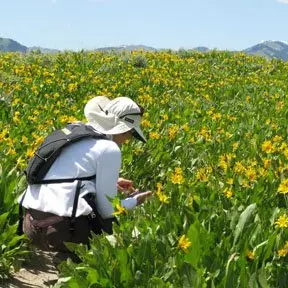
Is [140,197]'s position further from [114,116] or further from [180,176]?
[114,116]

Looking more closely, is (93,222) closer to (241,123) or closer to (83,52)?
(241,123)

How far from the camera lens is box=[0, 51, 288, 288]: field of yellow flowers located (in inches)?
128

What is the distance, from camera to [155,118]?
26.6ft

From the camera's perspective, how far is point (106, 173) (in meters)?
4.07

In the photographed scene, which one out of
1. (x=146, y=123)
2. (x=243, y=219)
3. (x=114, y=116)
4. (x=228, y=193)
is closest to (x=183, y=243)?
(x=243, y=219)

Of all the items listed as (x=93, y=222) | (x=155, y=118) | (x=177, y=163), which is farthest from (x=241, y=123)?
(x=93, y=222)

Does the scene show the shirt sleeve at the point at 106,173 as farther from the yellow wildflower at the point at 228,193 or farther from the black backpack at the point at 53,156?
the yellow wildflower at the point at 228,193

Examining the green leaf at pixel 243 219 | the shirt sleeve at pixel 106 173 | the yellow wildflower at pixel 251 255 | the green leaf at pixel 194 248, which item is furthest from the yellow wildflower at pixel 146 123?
the yellow wildflower at pixel 251 255

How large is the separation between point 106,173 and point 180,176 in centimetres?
58

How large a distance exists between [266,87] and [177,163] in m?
7.26

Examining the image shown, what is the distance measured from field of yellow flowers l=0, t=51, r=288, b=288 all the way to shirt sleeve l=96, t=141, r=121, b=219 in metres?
0.25

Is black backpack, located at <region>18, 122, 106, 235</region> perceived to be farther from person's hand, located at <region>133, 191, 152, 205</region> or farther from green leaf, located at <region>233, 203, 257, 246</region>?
green leaf, located at <region>233, 203, 257, 246</region>

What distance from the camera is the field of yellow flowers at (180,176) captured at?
3.25 meters

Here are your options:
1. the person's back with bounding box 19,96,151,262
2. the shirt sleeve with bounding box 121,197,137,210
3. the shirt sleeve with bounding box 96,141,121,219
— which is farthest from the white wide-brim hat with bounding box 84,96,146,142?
the shirt sleeve with bounding box 121,197,137,210
